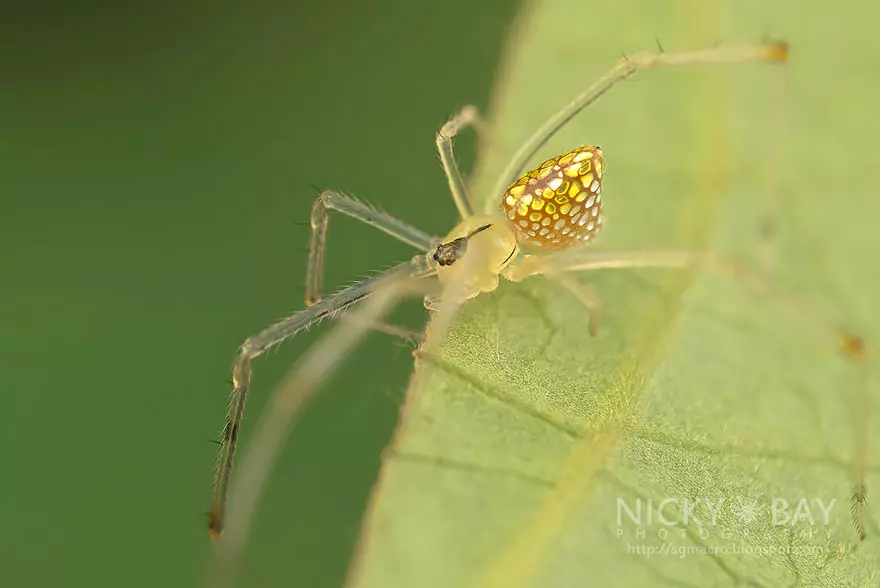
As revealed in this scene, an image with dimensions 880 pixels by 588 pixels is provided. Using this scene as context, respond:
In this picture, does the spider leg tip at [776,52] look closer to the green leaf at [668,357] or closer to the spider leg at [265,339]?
the green leaf at [668,357]

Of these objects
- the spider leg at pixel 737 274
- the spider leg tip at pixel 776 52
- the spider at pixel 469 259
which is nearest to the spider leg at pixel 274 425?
the spider at pixel 469 259

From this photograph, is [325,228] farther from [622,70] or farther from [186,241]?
[622,70]

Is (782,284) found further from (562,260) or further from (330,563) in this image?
(330,563)

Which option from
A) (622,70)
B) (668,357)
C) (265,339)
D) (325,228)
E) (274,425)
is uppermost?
(622,70)

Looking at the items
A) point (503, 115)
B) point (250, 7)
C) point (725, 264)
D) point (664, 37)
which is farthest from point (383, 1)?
point (725, 264)

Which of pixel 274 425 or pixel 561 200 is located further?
pixel 561 200

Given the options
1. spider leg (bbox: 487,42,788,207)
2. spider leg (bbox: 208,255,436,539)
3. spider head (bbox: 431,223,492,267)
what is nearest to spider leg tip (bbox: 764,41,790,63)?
spider leg (bbox: 487,42,788,207)

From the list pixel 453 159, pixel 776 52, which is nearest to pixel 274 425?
pixel 453 159
